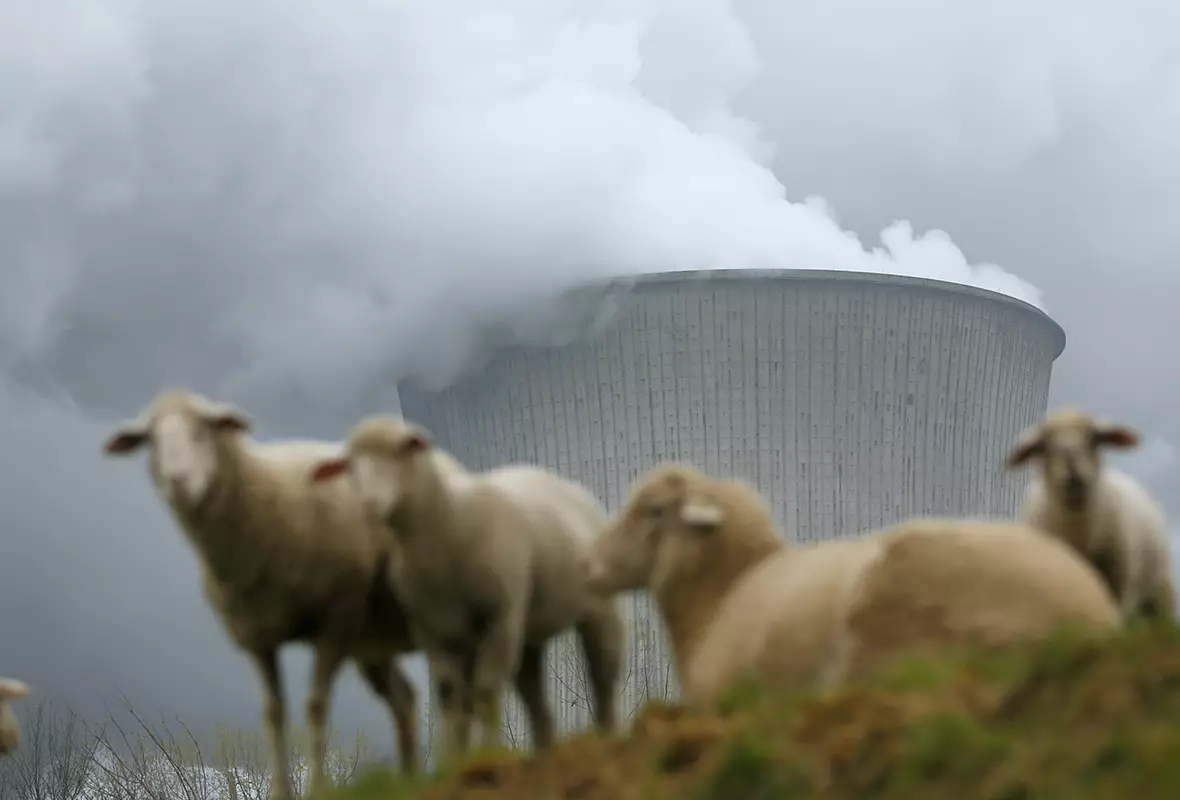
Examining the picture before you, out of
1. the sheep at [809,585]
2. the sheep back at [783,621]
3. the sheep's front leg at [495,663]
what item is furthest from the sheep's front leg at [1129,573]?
the sheep's front leg at [495,663]

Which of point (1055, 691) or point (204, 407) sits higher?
point (204, 407)

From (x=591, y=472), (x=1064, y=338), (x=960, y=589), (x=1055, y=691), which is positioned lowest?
(x=1055, y=691)

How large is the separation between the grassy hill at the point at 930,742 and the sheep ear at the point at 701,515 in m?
0.76

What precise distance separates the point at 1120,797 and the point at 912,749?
1.58ft

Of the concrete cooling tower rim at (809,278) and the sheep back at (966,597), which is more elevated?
the concrete cooling tower rim at (809,278)

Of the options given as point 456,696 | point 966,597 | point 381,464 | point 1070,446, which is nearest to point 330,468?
point 381,464

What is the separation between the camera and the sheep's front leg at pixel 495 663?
5.18 meters

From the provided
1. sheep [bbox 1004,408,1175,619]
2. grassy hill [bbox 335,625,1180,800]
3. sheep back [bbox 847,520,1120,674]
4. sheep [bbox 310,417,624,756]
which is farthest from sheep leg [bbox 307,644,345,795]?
sheep [bbox 1004,408,1175,619]

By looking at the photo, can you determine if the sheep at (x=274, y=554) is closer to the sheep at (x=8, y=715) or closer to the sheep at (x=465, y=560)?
the sheep at (x=465, y=560)

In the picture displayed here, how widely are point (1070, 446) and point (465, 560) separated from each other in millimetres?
2116

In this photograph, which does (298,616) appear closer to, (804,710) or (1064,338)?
(804,710)

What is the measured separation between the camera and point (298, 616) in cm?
553

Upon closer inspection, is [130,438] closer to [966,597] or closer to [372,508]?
[372,508]

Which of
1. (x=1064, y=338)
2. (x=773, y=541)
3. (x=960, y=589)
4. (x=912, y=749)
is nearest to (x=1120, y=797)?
(x=912, y=749)
